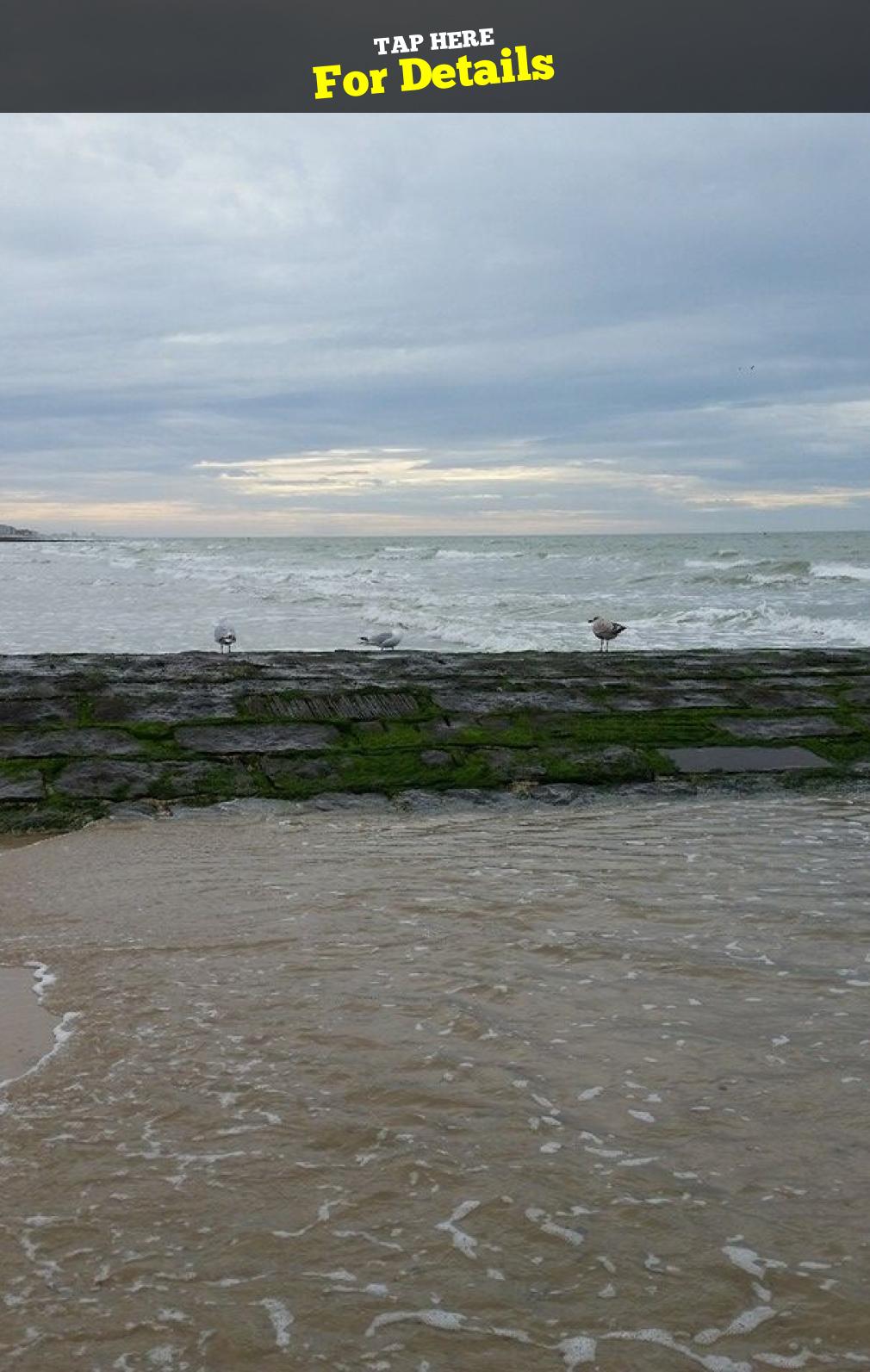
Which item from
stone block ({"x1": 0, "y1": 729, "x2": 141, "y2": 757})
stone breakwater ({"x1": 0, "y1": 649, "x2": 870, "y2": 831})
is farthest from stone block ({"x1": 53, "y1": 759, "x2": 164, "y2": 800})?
stone block ({"x1": 0, "y1": 729, "x2": 141, "y2": 757})

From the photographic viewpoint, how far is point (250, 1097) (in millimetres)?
2680

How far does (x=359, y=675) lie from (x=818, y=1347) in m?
5.19

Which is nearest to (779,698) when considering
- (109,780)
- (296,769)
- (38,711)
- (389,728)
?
(389,728)

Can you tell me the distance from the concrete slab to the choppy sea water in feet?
32.2

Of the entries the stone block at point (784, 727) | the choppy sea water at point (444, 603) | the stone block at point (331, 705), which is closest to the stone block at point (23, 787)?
the stone block at point (331, 705)

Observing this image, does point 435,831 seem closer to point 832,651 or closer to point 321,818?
point 321,818

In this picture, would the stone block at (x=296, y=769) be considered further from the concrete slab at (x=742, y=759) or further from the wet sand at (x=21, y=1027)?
the wet sand at (x=21, y=1027)

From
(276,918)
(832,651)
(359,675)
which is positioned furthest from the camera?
(832,651)

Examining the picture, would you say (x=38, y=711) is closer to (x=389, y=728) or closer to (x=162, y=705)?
(x=162, y=705)

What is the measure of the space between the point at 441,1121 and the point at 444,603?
1142 inches

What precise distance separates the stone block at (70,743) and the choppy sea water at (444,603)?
29.3ft

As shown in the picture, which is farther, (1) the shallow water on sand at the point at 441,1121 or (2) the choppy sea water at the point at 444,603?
(2) the choppy sea water at the point at 444,603

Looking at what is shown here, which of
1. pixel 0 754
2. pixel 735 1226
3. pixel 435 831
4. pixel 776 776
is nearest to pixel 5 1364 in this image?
pixel 735 1226

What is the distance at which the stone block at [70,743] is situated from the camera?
18.2ft
